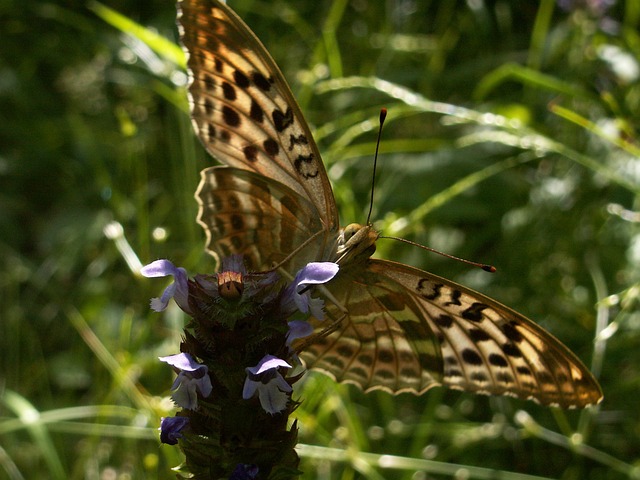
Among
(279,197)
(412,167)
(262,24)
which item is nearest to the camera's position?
(279,197)

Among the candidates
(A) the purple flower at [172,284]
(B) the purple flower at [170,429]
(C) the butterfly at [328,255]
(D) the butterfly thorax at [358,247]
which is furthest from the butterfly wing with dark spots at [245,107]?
(B) the purple flower at [170,429]

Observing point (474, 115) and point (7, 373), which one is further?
point (7, 373)

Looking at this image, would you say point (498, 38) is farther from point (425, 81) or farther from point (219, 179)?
point (219, 179)

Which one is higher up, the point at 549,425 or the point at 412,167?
the point at 412,167

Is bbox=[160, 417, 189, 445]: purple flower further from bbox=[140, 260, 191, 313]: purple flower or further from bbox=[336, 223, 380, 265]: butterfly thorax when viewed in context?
bbox=[336, 223, 380, 265]: butterfly thorax

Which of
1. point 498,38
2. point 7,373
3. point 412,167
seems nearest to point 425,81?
point 412,167

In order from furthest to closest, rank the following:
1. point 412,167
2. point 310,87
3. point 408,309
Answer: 1. point 412,167
2. point 310,87
3. point 408,309

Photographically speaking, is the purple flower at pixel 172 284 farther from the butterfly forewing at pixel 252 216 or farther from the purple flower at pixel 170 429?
the butterfly forewing at pixel 252 216

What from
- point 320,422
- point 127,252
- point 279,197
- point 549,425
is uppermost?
point 279,197
